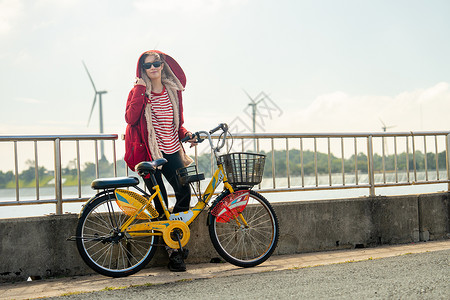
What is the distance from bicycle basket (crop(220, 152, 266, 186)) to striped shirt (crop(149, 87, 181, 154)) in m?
0.76

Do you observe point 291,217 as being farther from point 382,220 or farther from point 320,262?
point 382,220

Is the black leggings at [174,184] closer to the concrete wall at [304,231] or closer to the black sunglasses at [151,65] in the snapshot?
the concrete wall at [304,231]

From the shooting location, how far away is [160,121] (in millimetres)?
5164

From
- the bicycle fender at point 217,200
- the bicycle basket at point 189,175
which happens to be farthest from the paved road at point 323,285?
the bicycle basket at point 189,175

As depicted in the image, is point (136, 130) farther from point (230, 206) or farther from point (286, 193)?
point (286, 193)

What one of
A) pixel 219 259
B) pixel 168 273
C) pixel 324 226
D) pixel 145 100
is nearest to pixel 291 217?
pixel 324 226

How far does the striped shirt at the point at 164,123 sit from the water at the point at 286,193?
1.55 feet

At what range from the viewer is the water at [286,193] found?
193 inches

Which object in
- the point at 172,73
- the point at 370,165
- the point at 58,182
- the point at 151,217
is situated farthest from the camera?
the point at 370,165

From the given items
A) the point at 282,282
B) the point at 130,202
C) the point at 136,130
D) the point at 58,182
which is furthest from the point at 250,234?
the point at 58,182

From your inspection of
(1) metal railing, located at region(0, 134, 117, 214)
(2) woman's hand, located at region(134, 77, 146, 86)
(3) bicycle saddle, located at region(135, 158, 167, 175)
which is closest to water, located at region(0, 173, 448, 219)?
(1) metal railing, located at region(0, 134, 117, 214)

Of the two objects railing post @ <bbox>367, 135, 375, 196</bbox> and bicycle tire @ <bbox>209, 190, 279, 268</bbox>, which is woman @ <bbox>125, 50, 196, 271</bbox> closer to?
bicycle tire @ <bbox>209, 190, 279, 268</bbox>

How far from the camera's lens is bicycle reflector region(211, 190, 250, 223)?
4.83 meters

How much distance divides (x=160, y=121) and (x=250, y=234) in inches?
64.8
